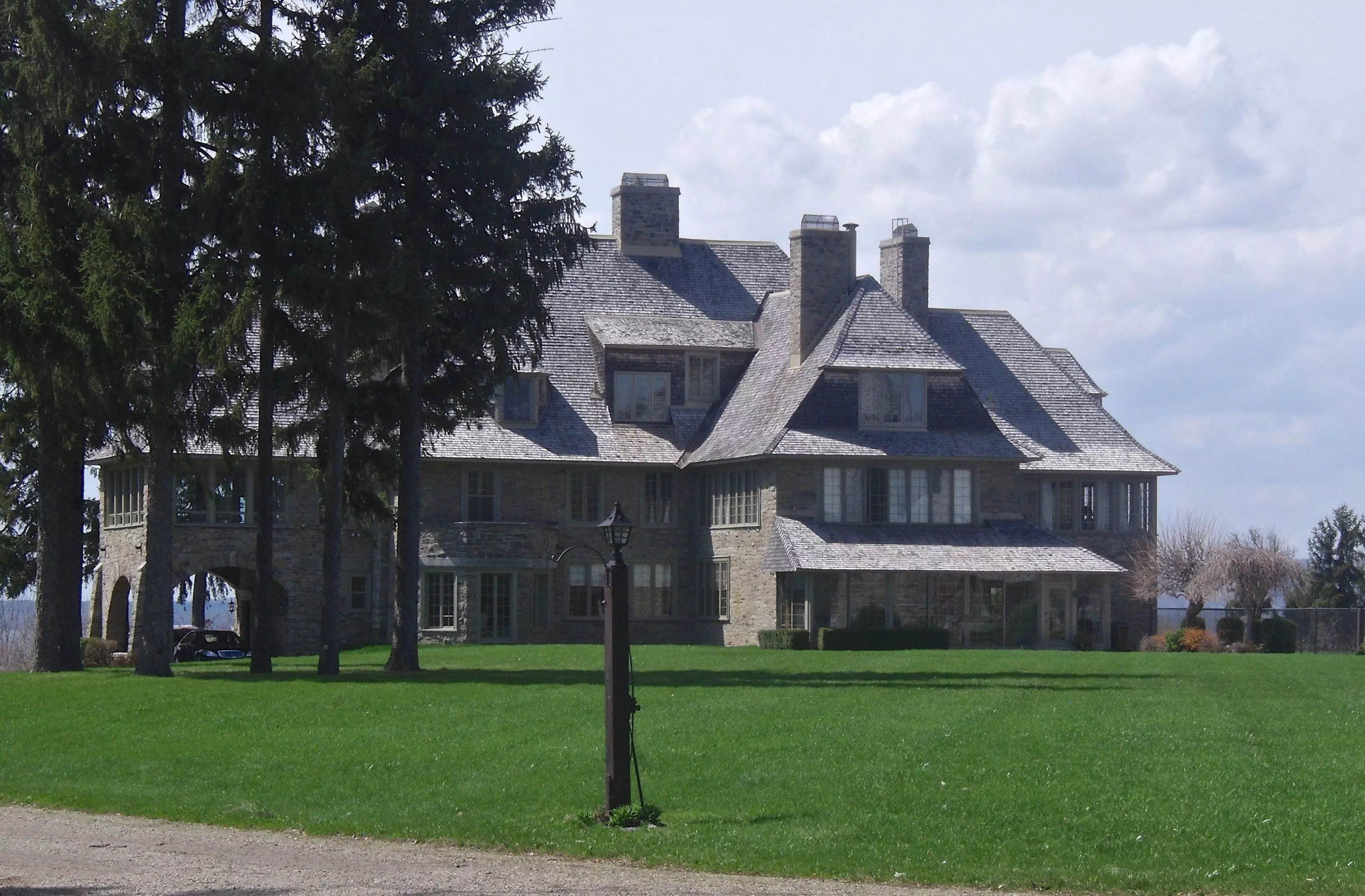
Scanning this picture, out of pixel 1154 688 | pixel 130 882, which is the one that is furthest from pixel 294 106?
pixel 130 882

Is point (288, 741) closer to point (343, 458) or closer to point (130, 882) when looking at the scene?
point (130, 882)

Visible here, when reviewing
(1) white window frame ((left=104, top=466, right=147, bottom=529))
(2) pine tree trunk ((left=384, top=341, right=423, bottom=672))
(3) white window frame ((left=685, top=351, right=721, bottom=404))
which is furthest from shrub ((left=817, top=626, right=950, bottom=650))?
(1) white window frame ((left=104, top=466, right=147, bottom=529))

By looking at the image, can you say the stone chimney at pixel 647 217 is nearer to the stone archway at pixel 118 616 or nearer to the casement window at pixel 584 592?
the casement window at pixel 584 592

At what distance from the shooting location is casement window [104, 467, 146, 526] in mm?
50656

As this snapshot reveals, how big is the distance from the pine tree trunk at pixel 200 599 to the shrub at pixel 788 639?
72.3 feet

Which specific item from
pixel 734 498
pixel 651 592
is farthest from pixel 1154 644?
pixel 651 592

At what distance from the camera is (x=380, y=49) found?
3409 centimetres

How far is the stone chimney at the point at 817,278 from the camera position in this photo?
52.0 metres

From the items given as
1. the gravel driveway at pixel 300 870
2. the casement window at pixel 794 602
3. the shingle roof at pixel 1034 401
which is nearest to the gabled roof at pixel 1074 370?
the shingle roof at pixel 1034 401

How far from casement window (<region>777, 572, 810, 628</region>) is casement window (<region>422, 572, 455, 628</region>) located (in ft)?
31.5

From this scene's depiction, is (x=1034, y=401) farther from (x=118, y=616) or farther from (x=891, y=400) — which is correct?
(x=118, y=616)

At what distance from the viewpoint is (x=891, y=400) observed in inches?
1991

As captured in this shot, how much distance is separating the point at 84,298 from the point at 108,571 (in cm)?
2247

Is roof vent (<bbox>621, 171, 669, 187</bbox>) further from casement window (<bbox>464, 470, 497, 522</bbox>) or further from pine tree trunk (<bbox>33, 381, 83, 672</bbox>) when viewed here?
pine tree trunk (<bbox>33, 381, 83, 672</bbox>)
